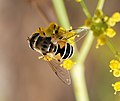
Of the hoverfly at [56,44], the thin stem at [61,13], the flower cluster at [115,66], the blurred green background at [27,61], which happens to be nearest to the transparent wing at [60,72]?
the hoverfly at [56,44]

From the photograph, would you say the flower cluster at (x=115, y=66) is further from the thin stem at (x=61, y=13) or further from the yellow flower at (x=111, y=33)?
the thin stem at (x=61, y=13)

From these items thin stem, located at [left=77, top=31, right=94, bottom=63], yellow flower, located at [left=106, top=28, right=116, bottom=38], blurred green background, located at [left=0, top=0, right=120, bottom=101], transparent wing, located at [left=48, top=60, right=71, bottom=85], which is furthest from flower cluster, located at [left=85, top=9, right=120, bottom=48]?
blurred green background, located at [left=0, top=0, right=120, bottom=101]

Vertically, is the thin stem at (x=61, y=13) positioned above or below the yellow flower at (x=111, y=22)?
above

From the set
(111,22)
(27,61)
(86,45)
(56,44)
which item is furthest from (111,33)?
(27,61)

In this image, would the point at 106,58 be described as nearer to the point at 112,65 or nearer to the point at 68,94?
the point at 68,94

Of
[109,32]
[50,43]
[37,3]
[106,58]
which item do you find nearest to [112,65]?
[109,32]

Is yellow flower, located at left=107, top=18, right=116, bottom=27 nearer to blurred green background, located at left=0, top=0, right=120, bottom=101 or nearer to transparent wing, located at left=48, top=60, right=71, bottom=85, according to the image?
transparent wing, located at left=48, top=60, right=71, bottom=85
